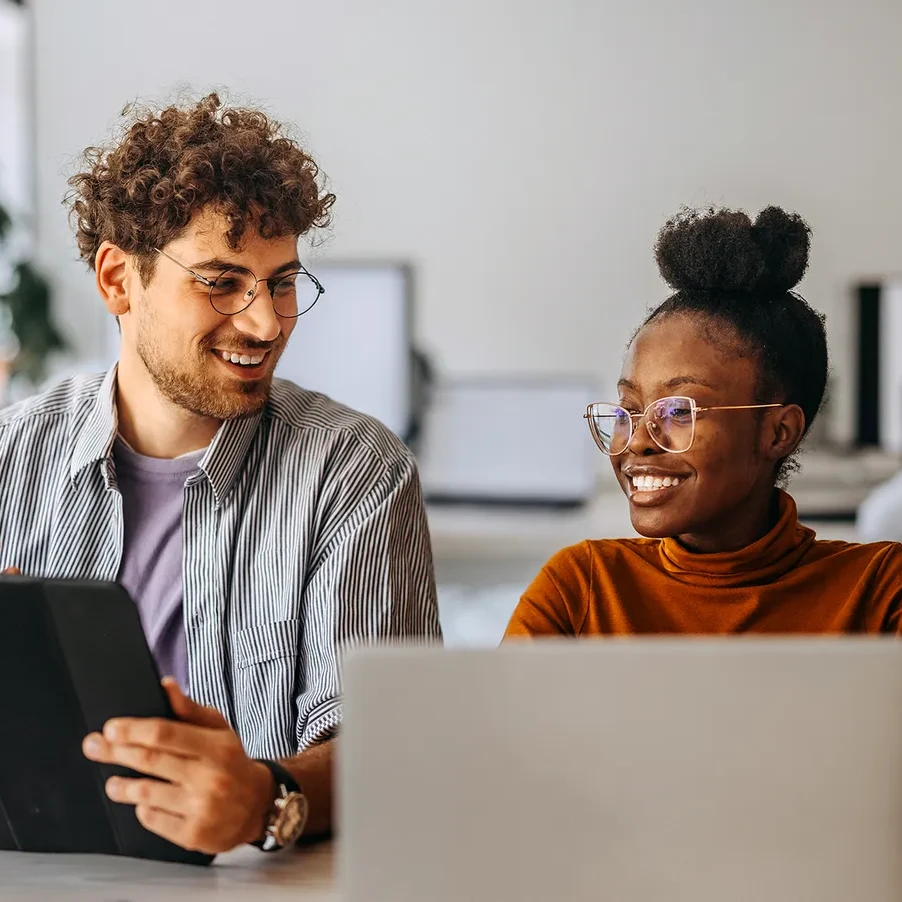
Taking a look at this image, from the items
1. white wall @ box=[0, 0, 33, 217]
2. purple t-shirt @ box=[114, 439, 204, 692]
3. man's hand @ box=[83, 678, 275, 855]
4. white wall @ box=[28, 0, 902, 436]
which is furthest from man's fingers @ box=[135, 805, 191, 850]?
white wall @ box=[0, 0, 33, 217]

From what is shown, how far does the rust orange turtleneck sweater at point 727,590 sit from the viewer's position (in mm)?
1190

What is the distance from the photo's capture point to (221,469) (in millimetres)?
1449

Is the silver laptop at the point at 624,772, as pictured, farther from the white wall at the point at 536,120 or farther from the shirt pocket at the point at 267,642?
the white wall at the point at 536,120

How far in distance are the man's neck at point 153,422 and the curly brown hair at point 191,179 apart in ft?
0.46

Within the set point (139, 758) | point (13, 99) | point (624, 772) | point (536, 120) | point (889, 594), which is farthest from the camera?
point (13, 99)

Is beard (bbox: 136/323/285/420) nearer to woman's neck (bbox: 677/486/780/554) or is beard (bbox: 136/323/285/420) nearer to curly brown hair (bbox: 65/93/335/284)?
curly brown hair (bbox: 65/93/335/284)

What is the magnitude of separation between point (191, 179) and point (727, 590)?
0.79 meters

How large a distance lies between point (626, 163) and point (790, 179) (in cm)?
65

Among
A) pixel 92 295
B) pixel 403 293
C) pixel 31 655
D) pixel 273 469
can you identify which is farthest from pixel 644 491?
pixel 92 295

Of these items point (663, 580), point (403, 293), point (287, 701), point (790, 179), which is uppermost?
point (790, 179)

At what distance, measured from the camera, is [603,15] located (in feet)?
15.9

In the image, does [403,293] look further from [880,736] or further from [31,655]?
[880,736]

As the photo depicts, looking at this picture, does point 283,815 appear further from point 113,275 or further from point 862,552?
point 113,275

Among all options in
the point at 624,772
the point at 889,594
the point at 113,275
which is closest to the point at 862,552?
the point at 889,594
